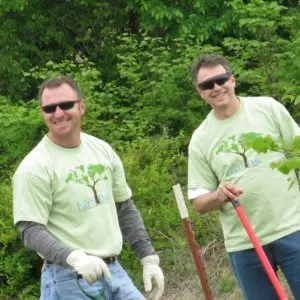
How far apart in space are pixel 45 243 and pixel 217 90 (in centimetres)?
122

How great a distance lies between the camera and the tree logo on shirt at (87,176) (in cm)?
367

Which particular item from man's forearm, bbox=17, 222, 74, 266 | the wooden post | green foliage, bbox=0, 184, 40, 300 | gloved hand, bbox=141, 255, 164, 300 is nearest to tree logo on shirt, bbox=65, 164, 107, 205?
man's forearm, bbox=17, 222, 74, 266

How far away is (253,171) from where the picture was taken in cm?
404

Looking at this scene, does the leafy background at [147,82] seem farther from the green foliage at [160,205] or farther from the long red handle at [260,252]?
the long red handle at [260,252]

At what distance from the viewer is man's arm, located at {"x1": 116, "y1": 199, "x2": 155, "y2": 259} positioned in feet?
13.4

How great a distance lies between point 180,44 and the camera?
10039 millimetres

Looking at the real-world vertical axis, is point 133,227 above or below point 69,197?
below

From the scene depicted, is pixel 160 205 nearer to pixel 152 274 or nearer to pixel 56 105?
pixel 152 274

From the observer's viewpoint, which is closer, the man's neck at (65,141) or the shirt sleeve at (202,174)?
the man's neck at (65,141)

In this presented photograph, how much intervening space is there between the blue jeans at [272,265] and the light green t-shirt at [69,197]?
695 millimetres

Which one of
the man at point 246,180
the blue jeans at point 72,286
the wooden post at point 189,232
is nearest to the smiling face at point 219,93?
the man at point 246,180

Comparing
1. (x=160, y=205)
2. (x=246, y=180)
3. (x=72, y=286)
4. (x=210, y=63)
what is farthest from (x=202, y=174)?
(x=160, y=205)

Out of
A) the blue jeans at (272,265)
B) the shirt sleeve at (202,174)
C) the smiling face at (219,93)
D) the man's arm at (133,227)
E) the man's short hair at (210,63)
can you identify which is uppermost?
the man's short hair at (210,63)

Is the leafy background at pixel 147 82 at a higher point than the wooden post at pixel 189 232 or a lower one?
higher
